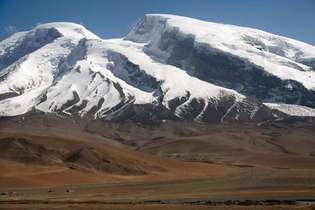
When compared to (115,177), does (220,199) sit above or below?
below

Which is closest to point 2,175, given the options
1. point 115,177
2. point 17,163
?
point 17,163

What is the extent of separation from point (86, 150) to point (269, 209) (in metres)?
131

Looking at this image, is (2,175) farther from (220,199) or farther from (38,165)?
(220,199)

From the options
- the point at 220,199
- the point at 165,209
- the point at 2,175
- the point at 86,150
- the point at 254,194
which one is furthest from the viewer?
the point at 86,150

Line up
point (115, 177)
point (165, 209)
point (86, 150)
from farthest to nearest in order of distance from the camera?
point (86, 150) < point (115, 177) < point (165, 209)

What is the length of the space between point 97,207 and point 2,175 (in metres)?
82.7

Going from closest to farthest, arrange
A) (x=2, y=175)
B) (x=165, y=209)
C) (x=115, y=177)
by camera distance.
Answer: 1. (x=165, y=209)
2. (x=2, y=175)
3. (x=115, y=177)

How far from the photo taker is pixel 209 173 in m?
200

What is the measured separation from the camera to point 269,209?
2899 inches

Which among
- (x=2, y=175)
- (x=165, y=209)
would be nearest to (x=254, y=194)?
(x=165, y=209)

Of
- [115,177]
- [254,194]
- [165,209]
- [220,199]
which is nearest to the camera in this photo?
[165,209]

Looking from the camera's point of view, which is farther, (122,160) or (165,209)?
(122,160)

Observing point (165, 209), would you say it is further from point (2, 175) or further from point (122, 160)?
point (122, 160)

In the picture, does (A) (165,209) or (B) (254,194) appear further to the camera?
(B) (254,194)
